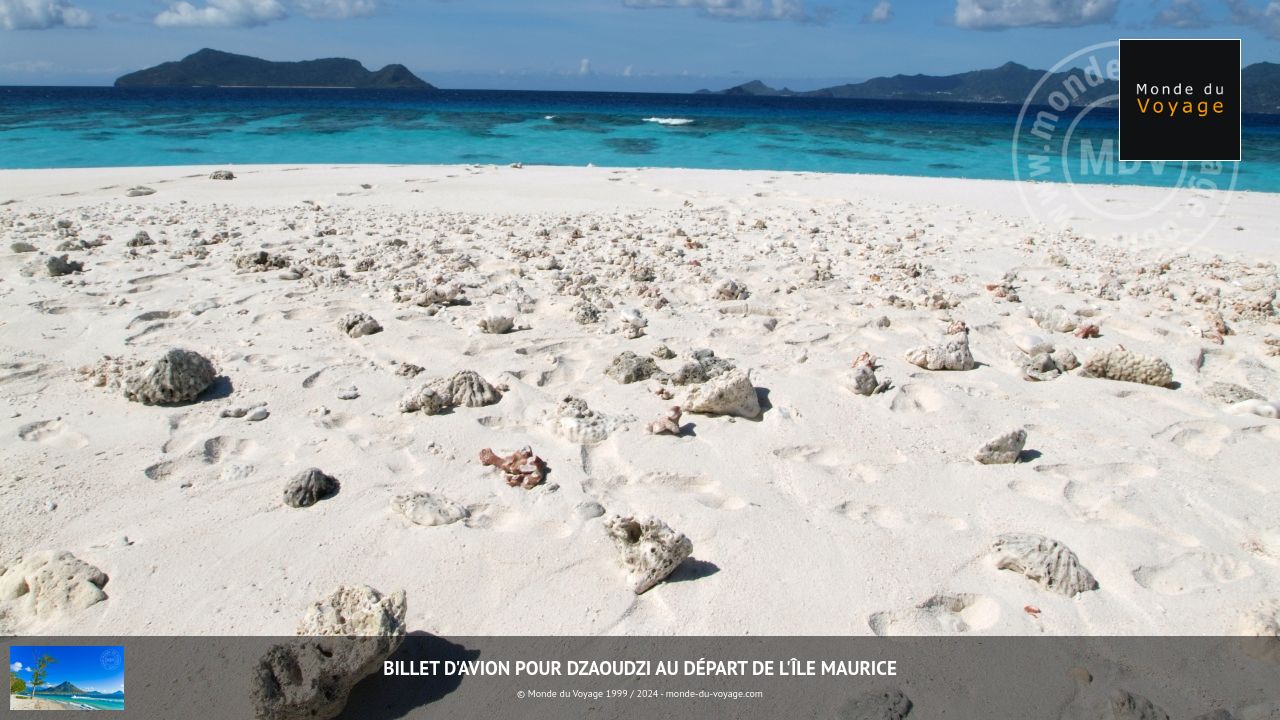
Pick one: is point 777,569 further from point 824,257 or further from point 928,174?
point 928,174

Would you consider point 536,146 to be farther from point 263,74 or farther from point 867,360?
point 263,74

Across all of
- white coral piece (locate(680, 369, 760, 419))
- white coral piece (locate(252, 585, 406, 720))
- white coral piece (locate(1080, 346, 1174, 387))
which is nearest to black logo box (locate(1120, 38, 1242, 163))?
white coral piece (locate(1080, 346, 1174, 387))

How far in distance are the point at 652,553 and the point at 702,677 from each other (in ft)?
1.19

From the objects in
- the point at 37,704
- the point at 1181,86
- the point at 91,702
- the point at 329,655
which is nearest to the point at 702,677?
the point at 329,655

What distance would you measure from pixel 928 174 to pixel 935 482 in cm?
1487

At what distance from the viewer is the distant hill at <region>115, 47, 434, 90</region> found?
3738 inches

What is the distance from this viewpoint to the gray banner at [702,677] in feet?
5.80

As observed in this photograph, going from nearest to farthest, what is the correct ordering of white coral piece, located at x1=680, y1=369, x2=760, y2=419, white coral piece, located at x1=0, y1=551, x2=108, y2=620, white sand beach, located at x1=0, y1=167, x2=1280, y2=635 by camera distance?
white coral piece, located at x1=0, y1=551, x2=108, y2=620, white sand beach, located at x1=0, y1=167, x2=1280, y2=635, white coral piece, located at x1=680, y1=369, x2=760, y2=419

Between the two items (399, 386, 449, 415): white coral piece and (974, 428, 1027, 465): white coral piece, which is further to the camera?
(399, 386, 449, 415): white coral piece

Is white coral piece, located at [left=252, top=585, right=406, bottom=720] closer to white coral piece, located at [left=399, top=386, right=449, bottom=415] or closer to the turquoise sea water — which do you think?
the turquoise sea water

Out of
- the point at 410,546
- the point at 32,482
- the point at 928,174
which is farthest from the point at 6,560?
the point at 928,174

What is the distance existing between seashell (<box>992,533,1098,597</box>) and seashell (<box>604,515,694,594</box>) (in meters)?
0.94

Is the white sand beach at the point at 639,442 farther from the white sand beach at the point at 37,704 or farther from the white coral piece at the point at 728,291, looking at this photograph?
the white sand beach at the point at 37,704

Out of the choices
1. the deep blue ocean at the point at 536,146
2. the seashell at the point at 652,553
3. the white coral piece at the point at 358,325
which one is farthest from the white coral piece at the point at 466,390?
the deep blue ocean at the point at 536,146
